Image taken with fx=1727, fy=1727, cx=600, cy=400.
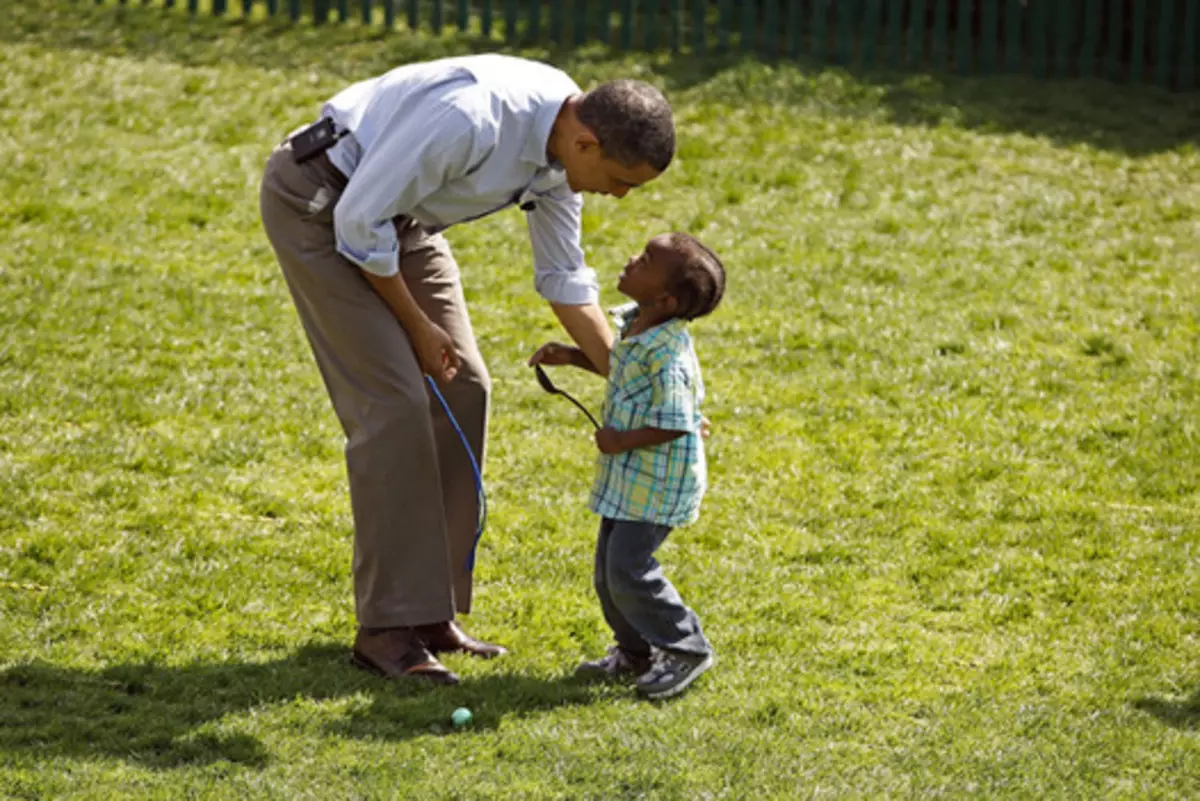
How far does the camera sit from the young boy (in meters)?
4.85

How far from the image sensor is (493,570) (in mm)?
6152

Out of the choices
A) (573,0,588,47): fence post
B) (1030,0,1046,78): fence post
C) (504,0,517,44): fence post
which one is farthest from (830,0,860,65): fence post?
(504,0,517,44): fence post

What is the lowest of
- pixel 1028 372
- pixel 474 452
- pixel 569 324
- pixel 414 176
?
pixel 1028 372

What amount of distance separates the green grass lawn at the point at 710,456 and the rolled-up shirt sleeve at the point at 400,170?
4.50 feet

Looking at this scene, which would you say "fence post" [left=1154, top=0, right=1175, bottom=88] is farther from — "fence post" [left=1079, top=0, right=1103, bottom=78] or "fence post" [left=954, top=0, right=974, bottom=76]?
"fence post" [left=954, top=0, right=974, bottom=76]

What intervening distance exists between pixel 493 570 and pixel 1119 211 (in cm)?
615

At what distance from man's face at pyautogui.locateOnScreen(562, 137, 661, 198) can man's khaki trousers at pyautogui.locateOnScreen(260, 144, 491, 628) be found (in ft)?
1.97

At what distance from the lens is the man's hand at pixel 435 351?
4910mm

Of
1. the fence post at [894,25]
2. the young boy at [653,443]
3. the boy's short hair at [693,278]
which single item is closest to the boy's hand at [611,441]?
the young boy at [653,443]

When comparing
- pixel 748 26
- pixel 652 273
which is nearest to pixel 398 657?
pixel 652 273

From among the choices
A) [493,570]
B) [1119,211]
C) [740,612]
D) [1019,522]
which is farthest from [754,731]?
[1119,211]

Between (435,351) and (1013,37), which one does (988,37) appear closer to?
(1013,37)

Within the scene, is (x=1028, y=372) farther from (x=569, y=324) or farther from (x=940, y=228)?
(x=569, y=324)

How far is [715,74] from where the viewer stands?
12578mm
